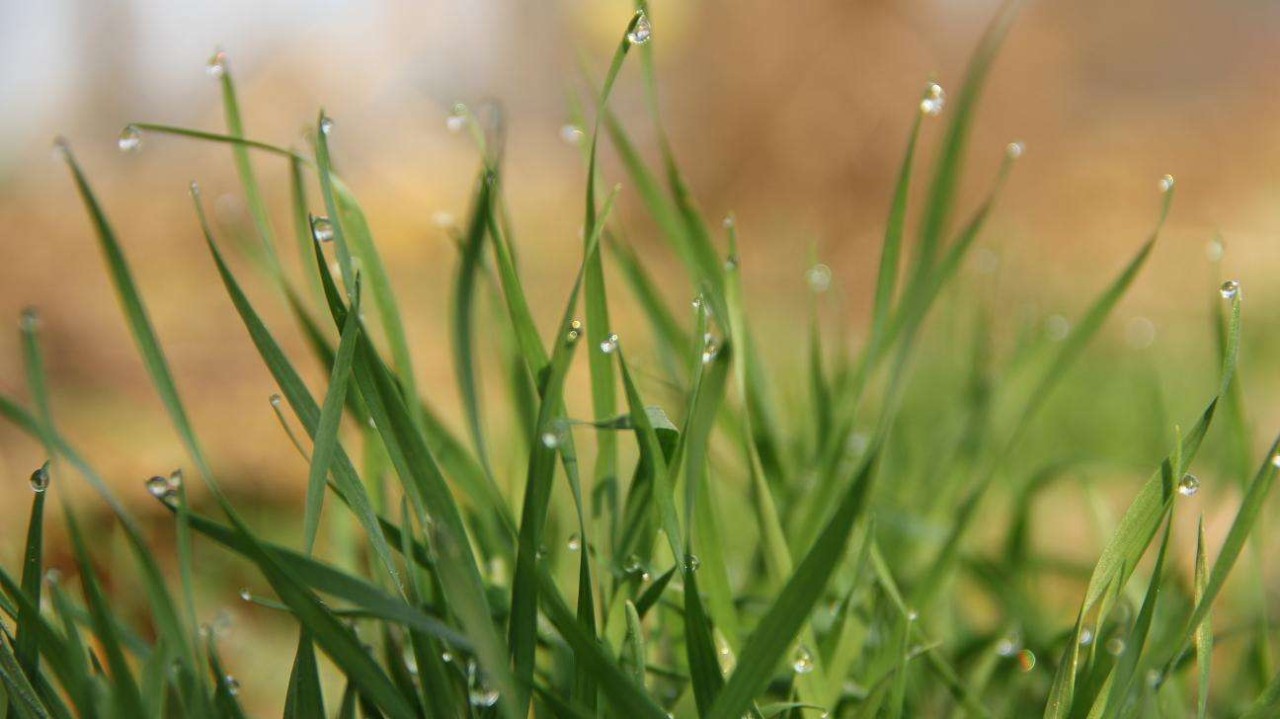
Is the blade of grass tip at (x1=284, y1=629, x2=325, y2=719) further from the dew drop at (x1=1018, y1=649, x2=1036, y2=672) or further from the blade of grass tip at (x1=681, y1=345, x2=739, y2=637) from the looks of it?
the dew drop at (x1=1018, y1=649, x2=1036, y2=672)

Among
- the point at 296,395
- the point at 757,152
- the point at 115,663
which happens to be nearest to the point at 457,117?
the point at 296,395

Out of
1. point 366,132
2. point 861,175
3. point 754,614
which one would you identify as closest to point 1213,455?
point 754,614

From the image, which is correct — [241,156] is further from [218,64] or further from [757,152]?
[757,152]

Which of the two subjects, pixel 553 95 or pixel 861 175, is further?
pixel 553 95

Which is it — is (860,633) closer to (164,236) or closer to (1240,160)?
(164,236)

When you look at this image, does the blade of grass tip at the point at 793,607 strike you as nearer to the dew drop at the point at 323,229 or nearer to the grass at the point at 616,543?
the grass at the point at 616,543

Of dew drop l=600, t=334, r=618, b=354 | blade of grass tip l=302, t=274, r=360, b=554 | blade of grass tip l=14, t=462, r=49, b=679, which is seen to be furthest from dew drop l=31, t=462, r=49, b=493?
dew drop l=600, t=334, r=618, b=354

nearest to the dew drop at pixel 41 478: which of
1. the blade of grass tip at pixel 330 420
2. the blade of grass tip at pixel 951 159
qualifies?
the blade of grass tip at pixel 330 420
